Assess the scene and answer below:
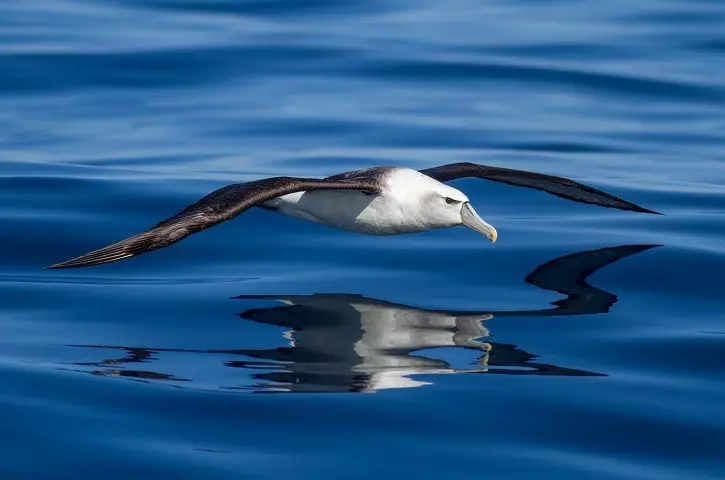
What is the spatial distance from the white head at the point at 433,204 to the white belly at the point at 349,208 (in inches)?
3.0

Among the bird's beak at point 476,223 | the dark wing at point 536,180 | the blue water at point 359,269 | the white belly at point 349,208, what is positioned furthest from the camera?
the dark wing at point 536,180

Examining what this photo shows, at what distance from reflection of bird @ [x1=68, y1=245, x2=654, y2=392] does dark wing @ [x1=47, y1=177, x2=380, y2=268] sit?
66 centimetres

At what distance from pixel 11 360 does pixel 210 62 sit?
12.2 meters

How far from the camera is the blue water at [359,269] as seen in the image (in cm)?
700

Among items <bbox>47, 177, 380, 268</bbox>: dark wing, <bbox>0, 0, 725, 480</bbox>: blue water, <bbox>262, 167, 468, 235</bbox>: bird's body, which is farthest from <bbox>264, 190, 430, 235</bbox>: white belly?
<bbox>0, 0, 725, 480</bbox>: blue water

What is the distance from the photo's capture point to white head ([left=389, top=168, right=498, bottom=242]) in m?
A: 10.6

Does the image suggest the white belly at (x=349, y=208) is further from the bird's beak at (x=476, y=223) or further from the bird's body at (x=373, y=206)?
the bird's beak at (x=476, y=223)

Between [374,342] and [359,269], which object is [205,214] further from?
[359,269]

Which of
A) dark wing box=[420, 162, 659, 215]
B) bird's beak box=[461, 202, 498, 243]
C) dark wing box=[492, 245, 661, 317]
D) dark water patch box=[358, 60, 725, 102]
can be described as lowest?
dark wing box=[492, 245, 661, 317]

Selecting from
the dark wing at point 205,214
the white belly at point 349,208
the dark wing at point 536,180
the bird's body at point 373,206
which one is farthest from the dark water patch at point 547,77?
the dark wing at point 205,214

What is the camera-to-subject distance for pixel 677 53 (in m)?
20.8

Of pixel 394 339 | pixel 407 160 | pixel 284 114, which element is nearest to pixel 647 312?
pixel 394 339

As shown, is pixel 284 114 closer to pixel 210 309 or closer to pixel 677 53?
pixel 677 53

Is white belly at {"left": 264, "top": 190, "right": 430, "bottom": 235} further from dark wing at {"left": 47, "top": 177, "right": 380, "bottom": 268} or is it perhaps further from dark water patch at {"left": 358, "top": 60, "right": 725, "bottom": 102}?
dark water patch at {"left": 358, "top": 60, "right": 725, "bottom": 102}
